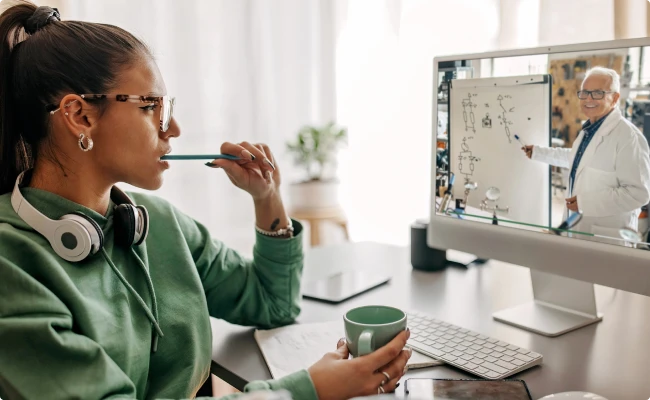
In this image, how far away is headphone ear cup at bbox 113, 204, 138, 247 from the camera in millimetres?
938

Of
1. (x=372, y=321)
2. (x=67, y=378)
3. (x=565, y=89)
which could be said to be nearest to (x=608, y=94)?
(x=565, y=89)

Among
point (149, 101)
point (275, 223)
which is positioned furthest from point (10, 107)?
point (275, 223)

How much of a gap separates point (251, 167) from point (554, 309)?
2.24 ft

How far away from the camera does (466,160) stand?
3.91ft

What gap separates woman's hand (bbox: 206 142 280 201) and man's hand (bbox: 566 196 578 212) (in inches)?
22.8

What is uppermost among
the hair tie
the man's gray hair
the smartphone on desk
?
the hair tie

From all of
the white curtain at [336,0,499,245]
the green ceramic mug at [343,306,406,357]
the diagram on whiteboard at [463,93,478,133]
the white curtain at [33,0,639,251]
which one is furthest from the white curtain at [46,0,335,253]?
the green ceramic mug at [343,306,406,357]

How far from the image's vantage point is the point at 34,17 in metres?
0.92

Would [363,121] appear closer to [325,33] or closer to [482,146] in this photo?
[325,33]

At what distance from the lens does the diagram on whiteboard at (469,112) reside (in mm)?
1161

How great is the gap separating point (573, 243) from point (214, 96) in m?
2.05

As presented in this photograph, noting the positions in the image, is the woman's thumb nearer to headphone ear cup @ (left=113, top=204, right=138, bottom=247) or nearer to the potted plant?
headphone ear cup @ (left=113, top=204, right=138, bottom=247)

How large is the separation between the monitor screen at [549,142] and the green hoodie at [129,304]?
40 centimetres

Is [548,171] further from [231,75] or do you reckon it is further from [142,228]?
[231,75]
